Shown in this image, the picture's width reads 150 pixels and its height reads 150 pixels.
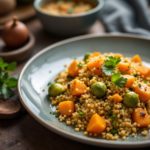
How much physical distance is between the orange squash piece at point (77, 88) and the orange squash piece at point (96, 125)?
0.65 ft

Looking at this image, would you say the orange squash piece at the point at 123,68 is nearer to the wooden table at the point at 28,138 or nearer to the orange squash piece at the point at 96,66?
the orange squash piece at the point at 96,66

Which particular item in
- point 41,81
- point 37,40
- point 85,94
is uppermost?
point 85,94

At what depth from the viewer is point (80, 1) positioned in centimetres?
329

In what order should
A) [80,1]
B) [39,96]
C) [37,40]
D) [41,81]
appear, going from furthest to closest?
[80,1]
[37,40]
[41,81]
[39,96]

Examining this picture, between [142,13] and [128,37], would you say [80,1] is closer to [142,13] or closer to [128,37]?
[142,13]

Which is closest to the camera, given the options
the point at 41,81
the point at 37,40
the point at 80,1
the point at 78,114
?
the point at 78,114

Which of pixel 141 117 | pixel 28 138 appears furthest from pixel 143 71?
pixel 28 138

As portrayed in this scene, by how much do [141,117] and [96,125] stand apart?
237 mm

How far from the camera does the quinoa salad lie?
6.30 ft

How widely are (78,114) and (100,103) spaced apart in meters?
0.13

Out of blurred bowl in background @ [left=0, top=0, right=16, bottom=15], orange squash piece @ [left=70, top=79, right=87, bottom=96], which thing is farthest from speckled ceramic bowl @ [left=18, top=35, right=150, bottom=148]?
blurred bowl in background @ [left=0, top=0, right=16, bottom=15]

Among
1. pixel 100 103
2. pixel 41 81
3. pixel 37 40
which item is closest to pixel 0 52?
pixel 37 40

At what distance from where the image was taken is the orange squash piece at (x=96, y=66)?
215 centimetres

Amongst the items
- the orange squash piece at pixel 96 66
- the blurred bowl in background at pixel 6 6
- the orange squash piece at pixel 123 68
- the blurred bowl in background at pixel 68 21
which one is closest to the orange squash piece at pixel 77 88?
the orange squash piece at pixel 96 66
